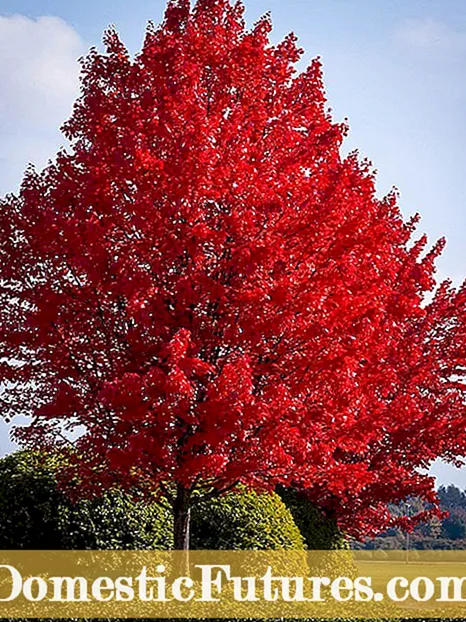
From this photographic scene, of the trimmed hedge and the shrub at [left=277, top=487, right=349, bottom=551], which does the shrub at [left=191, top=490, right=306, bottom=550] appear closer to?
the trimmed hedge

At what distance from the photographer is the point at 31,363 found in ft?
44.2

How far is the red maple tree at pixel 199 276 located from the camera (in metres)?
12.1

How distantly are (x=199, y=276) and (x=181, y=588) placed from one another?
4189mm

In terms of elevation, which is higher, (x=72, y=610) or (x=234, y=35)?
(x=234, y=35)

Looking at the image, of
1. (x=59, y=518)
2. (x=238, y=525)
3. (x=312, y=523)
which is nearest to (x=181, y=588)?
(x=59, y=518)

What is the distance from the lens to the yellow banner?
12.5 metres

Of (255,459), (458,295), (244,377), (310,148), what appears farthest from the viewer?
(458,295)

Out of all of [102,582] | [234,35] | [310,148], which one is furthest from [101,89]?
[102,582]

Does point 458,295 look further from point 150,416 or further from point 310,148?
point 150,416

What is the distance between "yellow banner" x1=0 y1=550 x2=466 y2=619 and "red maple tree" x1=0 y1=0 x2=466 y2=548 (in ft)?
3.27

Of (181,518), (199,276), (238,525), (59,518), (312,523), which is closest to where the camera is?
(199,276)

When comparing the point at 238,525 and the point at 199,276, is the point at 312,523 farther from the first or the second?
the point at 199,276

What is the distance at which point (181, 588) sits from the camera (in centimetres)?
1308

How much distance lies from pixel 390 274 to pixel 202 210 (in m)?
3.63
